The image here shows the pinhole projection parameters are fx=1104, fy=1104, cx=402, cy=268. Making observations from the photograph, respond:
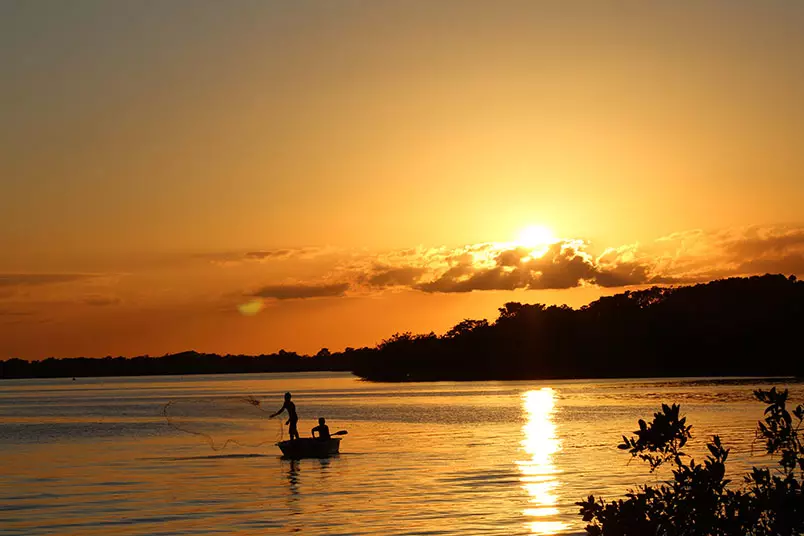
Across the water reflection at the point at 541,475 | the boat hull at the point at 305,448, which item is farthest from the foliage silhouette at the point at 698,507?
the boat hull at the point at 305,448

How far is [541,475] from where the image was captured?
42.3 metres

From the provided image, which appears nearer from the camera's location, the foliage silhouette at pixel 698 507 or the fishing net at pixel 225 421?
the foliage silhouette at pixel 698 507

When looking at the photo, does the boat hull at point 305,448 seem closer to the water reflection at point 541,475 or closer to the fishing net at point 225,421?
the fishing net at point 225,421

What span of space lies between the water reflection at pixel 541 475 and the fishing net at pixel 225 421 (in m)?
12.8

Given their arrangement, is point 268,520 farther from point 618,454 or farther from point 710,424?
point 710,424

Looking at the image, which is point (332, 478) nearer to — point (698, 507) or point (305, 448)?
point (305, 448)

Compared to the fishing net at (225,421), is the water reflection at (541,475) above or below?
below

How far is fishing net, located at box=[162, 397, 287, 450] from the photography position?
5038 centimetres

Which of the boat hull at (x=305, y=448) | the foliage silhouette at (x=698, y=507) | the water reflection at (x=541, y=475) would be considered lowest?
the water reflection at (x=541, y=475)

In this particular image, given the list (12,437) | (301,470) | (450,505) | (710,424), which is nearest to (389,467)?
(301,470)

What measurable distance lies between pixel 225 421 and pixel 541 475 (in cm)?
5271

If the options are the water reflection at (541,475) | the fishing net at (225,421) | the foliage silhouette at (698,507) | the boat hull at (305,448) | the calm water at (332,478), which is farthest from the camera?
the boat hull at (305,448)

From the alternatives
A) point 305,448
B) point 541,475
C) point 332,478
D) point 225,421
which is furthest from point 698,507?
point 225,421

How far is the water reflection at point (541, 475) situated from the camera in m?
29.9
